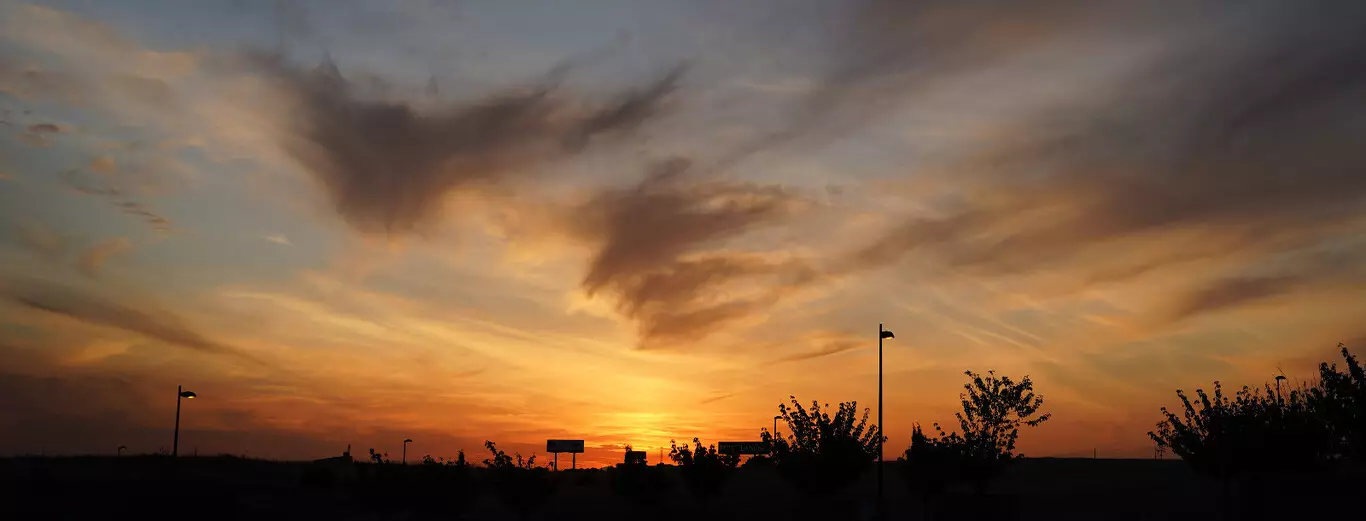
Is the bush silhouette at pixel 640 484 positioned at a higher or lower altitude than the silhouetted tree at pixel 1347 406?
lower

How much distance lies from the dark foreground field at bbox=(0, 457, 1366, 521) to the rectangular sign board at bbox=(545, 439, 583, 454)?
193 feet

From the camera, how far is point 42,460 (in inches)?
4345

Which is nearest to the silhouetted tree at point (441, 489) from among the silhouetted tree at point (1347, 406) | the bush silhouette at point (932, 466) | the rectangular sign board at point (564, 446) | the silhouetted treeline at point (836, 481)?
the silhouetted treeline at point (836, 481)

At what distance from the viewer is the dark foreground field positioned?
4578 centimetres

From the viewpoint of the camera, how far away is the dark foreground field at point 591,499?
45781 millimetres

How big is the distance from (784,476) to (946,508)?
11.8 m

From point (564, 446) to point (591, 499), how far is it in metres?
84.7

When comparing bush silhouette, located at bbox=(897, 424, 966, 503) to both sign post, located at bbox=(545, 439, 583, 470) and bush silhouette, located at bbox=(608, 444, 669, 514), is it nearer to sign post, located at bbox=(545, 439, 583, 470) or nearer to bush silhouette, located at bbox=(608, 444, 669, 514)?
bush silhouette, located at bbox=(608, 444, 669, 514)

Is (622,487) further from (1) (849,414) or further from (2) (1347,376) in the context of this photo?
(2) (1347,376)

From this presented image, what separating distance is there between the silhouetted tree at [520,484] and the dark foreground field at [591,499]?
1.68 meters

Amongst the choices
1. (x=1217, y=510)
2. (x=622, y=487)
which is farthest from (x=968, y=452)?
(x=622, y=487)

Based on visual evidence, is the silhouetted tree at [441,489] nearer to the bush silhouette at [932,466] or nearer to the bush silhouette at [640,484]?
the bush silhouette at [640,484]

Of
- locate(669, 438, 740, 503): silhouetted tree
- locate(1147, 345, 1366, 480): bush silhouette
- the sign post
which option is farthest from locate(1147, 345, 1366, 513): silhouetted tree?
the sign post

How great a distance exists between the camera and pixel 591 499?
87938mm
